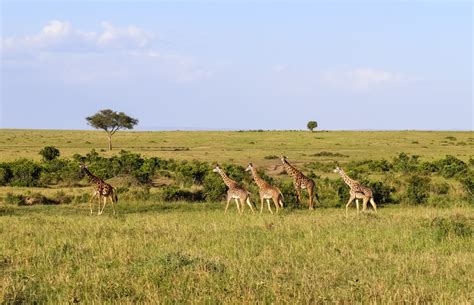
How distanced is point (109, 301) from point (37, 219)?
8.93 meters

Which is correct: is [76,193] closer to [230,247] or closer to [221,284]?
[230,247]

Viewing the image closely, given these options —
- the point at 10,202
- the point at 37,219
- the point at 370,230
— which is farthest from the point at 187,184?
Result: the point at 370,230

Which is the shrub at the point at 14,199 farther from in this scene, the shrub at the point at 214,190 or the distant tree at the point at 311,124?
the distant tree at the point at 311,124

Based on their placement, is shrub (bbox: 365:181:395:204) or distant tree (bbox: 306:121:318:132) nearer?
shrub (bbox: 365:181:395:204)

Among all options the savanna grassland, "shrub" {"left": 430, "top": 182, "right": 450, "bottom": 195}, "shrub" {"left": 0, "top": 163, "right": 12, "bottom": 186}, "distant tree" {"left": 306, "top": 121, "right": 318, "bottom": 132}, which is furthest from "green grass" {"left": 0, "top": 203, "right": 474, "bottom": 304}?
"distant tree" {"left": 306, "top": 121, "right": 318, "bottom": 132}

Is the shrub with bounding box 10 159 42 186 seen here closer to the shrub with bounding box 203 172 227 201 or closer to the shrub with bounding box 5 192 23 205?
the shrub with bounding box 5 192 23 205

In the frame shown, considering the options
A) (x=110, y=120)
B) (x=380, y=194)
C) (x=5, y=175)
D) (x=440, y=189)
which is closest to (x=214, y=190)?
(x=380, y=194)

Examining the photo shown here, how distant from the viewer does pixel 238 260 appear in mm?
9945

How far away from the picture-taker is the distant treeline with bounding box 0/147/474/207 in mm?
22641

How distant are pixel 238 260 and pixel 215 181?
1425cm

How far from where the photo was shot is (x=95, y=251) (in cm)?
1092

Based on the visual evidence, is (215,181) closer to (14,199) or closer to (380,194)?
(380,194)

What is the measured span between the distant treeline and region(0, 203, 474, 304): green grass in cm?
671

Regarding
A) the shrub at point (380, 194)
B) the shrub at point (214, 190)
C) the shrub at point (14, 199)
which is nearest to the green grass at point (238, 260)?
the shrub at point (14, 199)
